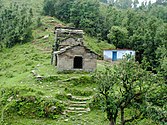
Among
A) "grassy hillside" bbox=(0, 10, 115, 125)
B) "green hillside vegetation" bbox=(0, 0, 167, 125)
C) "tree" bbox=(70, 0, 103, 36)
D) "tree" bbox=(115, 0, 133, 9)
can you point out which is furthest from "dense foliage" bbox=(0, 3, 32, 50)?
"tree" bbox=(115, 0, 133, 9)

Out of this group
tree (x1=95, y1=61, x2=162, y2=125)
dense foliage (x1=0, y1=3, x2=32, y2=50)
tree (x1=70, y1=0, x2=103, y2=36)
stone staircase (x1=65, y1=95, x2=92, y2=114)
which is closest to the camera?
tree (x1=95, y1=61, x2=162, y2=125)

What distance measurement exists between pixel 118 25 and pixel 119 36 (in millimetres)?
8757

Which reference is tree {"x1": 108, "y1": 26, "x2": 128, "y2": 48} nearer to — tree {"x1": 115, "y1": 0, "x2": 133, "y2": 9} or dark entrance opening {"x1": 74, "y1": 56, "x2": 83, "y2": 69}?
dark entrance opening {"x1": 74, "y1": 56, "x2": 83, "y2": 69}

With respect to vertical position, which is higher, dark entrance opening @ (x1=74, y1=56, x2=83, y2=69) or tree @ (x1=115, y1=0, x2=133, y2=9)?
tree @ (x1=115, y1=0, x2=133, y2=9)

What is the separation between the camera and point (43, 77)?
86.2 feet

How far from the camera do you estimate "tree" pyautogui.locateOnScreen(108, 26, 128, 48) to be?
50906 mm

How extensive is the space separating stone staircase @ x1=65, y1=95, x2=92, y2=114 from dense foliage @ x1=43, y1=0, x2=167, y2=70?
66.7 ft

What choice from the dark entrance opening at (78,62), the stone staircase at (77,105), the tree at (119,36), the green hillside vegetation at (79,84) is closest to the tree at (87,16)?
the green hillside vegetation at (79,84)

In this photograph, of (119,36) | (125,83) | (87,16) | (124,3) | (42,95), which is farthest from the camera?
(124,3)

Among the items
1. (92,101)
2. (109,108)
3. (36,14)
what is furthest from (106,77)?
(36,14)

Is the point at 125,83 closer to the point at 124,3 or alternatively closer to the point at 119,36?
the point at 119,36

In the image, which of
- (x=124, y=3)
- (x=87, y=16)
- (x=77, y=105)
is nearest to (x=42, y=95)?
(x=77, y=105)

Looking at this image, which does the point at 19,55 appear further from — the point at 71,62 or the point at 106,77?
the point at 106,77

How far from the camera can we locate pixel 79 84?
84.1 ft
